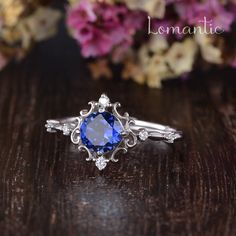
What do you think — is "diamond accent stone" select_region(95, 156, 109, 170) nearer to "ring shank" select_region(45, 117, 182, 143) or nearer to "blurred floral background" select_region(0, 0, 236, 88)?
"ring shank" select_region(45, 117, 182, 143)

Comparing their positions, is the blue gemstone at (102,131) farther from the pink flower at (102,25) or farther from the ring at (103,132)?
the pink flower at (102,25)

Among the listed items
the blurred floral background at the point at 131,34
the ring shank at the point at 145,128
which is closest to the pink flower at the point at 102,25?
the blurred floral background at the point at 131,34

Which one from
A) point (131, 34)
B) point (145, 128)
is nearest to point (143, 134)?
point (145, 128)

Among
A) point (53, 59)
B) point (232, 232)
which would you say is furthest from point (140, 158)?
point (53, 59)

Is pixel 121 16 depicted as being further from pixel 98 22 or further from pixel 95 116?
pixel 95 116

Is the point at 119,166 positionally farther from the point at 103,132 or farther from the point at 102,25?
the point at 102,25

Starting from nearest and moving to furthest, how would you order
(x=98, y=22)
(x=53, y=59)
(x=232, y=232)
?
(x=232, y=232), (x=98, y=22), (x=53, y=59)

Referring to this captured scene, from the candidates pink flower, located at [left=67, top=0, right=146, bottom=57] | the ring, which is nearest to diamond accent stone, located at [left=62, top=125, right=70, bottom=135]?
the ring
